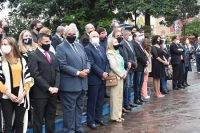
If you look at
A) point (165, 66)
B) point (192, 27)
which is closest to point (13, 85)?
point (165, 66)

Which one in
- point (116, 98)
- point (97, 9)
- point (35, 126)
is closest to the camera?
point (35, 126)

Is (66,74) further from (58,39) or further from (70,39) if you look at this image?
(58,39)

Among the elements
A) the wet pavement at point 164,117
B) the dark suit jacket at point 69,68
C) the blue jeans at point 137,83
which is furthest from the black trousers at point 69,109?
the blue jeans at point 137,83

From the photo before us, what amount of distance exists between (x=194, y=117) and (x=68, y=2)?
7920 mm

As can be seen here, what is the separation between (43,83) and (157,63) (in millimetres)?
6436

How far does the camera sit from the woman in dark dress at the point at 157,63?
41.6 ft

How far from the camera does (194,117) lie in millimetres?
9539

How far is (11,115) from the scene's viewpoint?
21.5 ft

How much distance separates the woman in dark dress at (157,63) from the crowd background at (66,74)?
4.79 ft

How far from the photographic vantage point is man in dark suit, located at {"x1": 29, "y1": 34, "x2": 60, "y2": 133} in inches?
275

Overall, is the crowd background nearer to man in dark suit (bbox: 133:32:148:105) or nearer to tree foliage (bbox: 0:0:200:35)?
man in dark suit (bbox: 133:32:148:105)

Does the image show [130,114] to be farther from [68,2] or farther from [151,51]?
[68,2]

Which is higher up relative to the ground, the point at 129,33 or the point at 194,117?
the point at 129,33

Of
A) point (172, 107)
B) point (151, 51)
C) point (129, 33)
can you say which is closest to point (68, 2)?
point (151, 51)
